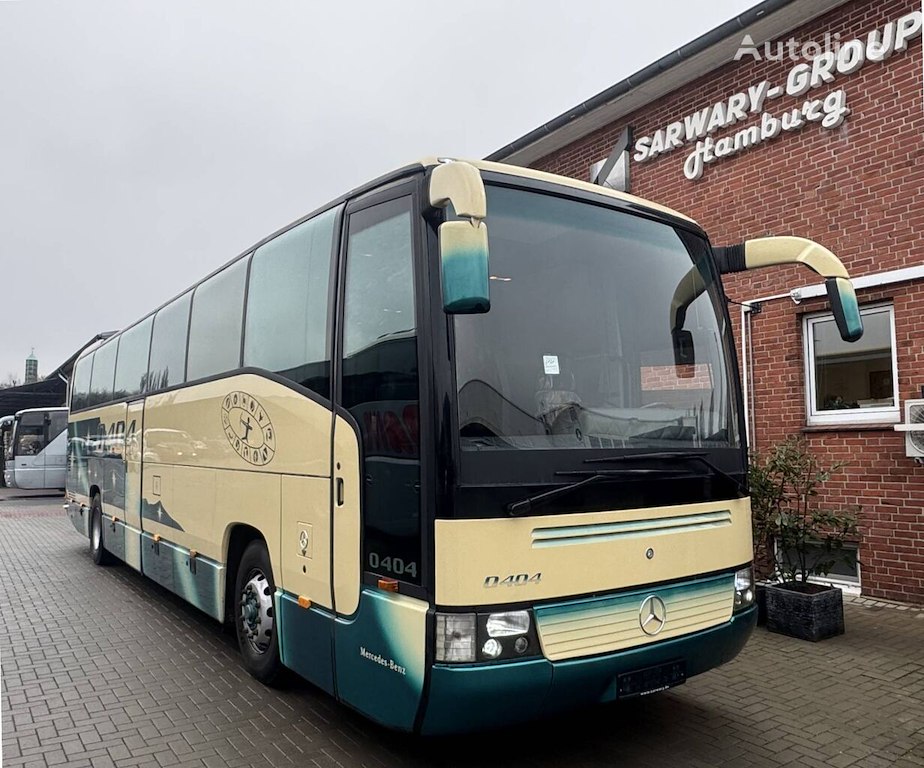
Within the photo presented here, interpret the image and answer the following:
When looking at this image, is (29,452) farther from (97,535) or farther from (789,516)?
(789,516)

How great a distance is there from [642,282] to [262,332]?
2653mm

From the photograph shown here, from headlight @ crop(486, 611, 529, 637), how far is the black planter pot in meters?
4.00

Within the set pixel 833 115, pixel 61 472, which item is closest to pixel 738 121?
pixel 833 115

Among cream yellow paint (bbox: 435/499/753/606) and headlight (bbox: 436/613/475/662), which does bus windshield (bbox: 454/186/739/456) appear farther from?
headlight (bbox: 436/613/475/662)

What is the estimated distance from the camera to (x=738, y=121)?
29.0 feet

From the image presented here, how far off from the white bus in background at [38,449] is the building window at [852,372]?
2503cm

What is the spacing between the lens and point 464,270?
2.99 meters

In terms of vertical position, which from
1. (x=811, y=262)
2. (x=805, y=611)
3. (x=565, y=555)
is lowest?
(x=805, y=611)

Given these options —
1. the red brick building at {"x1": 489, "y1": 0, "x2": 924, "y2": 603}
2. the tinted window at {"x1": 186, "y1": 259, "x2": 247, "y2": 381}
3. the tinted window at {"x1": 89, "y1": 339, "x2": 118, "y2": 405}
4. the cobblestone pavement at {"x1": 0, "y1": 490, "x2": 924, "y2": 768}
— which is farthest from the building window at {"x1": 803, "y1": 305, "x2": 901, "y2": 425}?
the tinted window at {"x1": 89, "y1": 339, "x2": 118, "y2": 405}

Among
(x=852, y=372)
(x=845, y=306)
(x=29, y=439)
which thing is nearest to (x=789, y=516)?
(x=852, y=372)

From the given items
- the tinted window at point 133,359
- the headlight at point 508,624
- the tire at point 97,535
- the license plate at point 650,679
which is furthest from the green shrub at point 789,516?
the tire at point 97,535

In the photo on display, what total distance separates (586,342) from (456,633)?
1544 mm

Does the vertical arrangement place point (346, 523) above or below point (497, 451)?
below

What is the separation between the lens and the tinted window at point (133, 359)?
8844 mm
